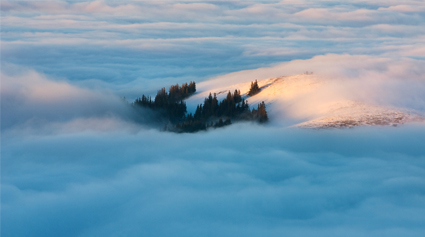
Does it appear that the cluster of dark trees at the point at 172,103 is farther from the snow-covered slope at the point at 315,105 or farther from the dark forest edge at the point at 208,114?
the snow-covered slope at the point at 315,105

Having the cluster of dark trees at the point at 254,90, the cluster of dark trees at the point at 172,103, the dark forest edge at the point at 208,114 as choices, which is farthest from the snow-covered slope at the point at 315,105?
the cluster of dark trees at the point at 172,103

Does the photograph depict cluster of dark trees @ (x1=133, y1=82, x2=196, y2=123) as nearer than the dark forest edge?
No

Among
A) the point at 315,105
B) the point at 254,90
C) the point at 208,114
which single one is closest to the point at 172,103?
the point at 208,114

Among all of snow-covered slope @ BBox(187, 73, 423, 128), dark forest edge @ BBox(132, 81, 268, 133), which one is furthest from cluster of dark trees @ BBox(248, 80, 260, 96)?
snow-covered slope @ BBox(187, 73, 423, 128)

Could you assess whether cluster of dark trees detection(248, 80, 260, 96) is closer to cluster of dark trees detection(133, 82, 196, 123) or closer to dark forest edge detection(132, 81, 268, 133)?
dark forest edge detection(132, 81, 268, 133)

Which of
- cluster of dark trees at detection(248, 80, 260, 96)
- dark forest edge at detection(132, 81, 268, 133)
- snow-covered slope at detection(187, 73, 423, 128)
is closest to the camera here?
snow-covered slope at detection(187, 73, 423, 128)

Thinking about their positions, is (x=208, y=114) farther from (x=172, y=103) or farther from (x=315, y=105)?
(x=315, y=105)

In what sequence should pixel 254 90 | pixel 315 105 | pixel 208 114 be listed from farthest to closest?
pixel 254 90, pixel 208 114, pixel 315 105

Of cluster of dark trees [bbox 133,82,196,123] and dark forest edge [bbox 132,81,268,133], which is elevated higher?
cluster of dark trees [bbox 133,82,196,123]

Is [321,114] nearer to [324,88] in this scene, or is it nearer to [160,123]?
[324,88]

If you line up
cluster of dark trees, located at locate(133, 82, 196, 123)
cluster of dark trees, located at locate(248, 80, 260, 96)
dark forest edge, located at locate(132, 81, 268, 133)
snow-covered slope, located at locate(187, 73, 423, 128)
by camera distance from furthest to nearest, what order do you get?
cluster of dark trees, located at locate(248, 80, 260, 96) → cluster of dark trees, located at locate(133, 82, 196, 123) → dark forest edge, located at locate(132, 81, 268, 133) → snow-covered slope, located at locate(187, 73, 423, 128)
